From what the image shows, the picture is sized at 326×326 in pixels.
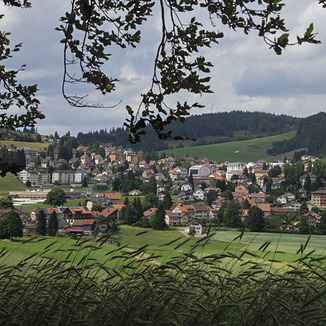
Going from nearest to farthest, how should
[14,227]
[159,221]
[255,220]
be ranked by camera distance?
[14,227] → [255,220] → [159,221]

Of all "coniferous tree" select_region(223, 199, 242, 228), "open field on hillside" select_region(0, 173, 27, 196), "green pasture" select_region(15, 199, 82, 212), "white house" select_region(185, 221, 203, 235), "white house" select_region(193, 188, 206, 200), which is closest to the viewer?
"white house" select_region(185, 221, 203, 235)

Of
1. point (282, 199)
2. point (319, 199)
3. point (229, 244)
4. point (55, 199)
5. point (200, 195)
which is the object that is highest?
point (229, 244)

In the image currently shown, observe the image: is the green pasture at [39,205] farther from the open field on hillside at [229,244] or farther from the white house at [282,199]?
the white house at [282,199]

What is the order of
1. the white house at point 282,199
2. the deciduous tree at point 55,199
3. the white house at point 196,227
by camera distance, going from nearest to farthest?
the white house at point 196,227
the deciduous tree at point 55,199
the white house at point 282,199

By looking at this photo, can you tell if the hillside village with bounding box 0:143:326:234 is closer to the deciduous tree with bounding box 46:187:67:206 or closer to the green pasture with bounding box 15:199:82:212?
→ the green pasture with bounding box 15:199:82:212

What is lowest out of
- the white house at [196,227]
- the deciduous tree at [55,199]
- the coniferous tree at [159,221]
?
the white house at [196,227]

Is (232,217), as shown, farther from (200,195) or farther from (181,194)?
(181,194)

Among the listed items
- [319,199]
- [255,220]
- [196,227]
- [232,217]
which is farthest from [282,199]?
[255,220]

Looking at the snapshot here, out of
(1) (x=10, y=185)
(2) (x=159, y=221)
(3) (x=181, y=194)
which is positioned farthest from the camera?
(1) (x=10, y=185)

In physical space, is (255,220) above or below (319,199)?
below

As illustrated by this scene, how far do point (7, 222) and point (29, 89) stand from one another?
200ft

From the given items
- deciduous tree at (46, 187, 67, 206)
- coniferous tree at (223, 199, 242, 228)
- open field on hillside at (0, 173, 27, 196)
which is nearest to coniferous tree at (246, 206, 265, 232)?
coniferous tree at (223, 199, 242, 228)

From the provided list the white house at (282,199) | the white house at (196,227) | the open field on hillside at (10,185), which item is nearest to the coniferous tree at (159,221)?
the white house at (196,227)

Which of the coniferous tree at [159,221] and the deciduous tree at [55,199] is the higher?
the deciduous tree at [55,199]
